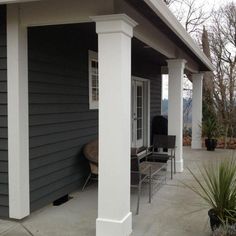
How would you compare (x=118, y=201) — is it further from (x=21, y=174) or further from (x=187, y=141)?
(x=187, y=141)

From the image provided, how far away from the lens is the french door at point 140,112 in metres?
8.85

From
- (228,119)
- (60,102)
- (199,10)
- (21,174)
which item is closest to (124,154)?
(21,174)

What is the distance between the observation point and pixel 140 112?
9469mm

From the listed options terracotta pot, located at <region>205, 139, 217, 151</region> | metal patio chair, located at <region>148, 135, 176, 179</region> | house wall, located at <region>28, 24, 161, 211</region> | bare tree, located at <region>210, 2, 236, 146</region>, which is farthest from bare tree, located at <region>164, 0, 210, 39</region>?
house wall, located at <region>28, 24, 161, 211</region>

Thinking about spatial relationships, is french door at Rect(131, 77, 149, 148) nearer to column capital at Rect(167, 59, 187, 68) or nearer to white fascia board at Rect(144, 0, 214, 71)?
column capital at Rect(167, 59, 187, 68)

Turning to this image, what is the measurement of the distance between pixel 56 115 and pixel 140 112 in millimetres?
4913

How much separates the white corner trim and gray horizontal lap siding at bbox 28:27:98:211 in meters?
0.18

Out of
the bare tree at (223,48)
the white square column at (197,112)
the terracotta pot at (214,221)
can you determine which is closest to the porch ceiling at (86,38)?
the white square column at (197,112)

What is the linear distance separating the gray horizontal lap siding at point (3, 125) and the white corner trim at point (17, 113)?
62mm

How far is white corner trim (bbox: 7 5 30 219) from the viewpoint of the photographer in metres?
3.84

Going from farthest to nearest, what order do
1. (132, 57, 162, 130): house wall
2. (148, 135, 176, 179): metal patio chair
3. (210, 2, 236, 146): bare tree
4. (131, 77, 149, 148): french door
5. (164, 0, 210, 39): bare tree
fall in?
(164, 0, 210, 39): bare tree < (210, 2, 236, 146): bare tree < (131, 77, 149, 148): french door < (132, 57, 162, 130): house wall < (148, 135, 176, 179): metal patio chair

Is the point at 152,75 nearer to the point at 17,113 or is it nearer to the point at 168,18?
the point at 168,18

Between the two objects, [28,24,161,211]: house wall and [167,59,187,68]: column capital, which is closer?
[28,24,161,211]: house wall

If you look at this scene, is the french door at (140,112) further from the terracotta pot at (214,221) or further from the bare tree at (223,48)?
the terracotta pot at (214,221)
